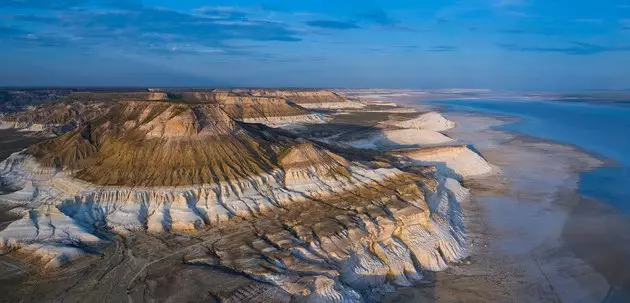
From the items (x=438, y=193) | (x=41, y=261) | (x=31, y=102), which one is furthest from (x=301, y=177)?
(x=31, y=102)

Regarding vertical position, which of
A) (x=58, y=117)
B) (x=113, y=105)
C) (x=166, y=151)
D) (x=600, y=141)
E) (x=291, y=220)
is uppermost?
(x=113, y=105)

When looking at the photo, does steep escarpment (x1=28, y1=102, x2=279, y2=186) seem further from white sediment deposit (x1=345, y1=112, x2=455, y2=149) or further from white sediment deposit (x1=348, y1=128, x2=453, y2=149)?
white sediment deposit (x1=348, y1=128, x2=453, y2=149)

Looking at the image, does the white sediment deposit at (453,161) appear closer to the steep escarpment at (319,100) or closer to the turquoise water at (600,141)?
the turquoise water at (600,141)

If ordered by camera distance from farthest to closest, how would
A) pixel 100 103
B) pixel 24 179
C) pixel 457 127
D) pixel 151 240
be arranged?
pixel 457 127 < pixel 100 103 < pixel 24 179 < pixel 151 240

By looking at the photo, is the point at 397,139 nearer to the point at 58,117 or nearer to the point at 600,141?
the point at 600,141

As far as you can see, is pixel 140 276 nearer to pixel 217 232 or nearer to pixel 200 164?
pixel 217 232

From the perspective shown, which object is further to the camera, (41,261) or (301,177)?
(301,177)

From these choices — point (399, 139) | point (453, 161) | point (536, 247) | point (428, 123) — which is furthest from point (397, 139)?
point (536, 247)

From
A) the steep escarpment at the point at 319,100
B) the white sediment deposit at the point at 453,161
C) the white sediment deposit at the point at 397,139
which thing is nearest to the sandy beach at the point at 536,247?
the white sediment deposit at the point at 453,161

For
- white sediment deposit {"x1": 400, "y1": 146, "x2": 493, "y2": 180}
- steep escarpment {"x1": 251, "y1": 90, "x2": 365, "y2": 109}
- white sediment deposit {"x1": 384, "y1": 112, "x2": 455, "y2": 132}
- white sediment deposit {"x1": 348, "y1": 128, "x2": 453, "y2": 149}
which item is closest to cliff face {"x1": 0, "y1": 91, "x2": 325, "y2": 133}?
white sediment deposit {"x1": 384, "y1": 112, "x2": 455, "y2": 132}
